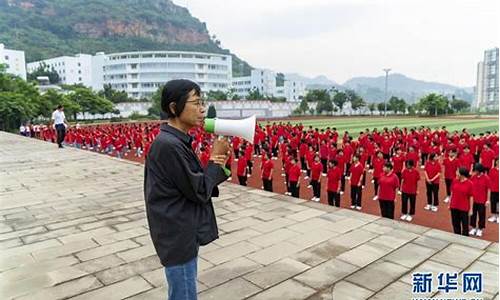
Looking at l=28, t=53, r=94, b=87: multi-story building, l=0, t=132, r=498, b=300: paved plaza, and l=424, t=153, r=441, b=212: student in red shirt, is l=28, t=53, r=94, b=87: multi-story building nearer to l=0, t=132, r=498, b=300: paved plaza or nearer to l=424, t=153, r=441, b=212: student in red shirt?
l=0, t=132, r=498, b=300: paved plaza

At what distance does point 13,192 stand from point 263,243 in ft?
18.4

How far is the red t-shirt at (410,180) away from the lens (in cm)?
744

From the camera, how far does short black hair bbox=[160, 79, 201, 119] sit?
6.14ft

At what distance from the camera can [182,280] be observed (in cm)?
194

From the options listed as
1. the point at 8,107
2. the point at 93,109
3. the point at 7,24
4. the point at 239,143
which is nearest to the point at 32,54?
the point at 7,24

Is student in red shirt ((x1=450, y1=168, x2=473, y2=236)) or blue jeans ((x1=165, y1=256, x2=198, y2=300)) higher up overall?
blue jeans ((x1=165, y1=256, x2=198, y2=300))

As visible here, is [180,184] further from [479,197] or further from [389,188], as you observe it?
[479,197]

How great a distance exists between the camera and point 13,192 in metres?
7.37

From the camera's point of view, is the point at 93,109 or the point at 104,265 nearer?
the point at 104,265

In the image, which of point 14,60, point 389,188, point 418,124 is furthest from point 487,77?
point 389,188

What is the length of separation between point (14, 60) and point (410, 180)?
83.0 meters

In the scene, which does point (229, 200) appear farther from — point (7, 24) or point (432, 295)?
point (7, 24)

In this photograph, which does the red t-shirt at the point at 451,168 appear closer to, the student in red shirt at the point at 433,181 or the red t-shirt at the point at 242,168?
the student in red shirt at the point at 433,181

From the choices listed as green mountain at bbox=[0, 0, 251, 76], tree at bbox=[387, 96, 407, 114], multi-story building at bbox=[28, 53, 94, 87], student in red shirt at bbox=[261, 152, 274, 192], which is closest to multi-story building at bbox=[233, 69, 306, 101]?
green mountain at bbox=[0, 0, 251, 76]
